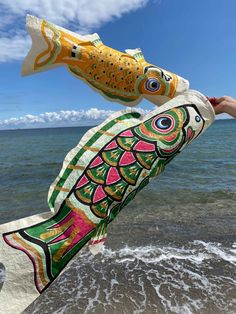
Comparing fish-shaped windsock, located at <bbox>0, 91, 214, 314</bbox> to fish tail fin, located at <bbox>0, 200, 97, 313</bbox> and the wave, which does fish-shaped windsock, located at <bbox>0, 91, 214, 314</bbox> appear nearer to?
fish tail fin, located at <bbox>0, 200, 97, 313</bbox>

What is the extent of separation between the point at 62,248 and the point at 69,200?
0.24 m

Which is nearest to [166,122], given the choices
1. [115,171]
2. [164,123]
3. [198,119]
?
[164,123]

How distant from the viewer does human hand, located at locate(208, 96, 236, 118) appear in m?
1.90

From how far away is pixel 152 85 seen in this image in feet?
6.31

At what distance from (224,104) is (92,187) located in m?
0.94

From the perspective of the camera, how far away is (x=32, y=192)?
10789mm

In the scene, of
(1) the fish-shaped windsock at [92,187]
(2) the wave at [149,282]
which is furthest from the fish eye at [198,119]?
(2) the wave at [149,282]

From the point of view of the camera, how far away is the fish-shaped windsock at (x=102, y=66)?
1.84 metres

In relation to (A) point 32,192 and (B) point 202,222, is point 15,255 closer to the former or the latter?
(B) point 202,222

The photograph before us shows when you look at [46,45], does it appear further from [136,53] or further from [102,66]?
[136,53]

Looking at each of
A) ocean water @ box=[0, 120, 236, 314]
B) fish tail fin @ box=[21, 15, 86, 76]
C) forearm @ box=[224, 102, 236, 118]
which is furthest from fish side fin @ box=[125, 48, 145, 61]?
ocean water @ box=[0, 120, 236, 314]

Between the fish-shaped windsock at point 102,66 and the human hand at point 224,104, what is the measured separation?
7.8 inches

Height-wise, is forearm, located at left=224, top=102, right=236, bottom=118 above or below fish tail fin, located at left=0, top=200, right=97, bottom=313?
above

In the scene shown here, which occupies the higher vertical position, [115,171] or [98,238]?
[115,171]
